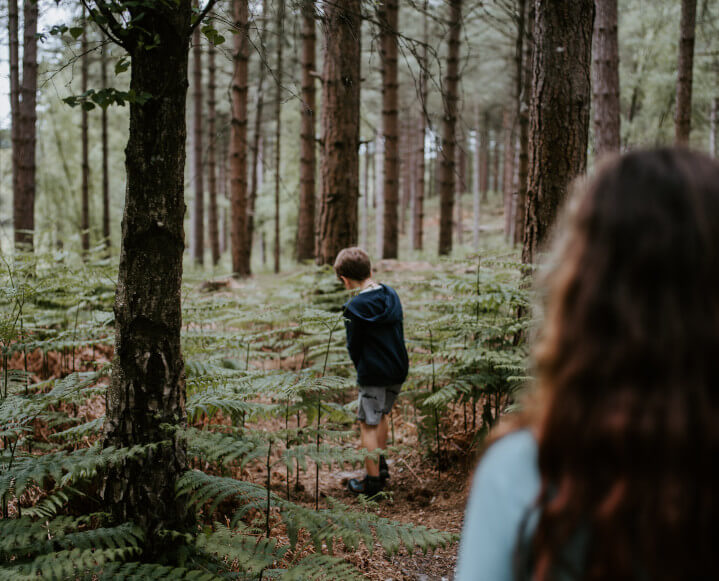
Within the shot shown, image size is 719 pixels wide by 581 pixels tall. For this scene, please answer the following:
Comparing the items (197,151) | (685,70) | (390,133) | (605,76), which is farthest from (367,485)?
(197,151)

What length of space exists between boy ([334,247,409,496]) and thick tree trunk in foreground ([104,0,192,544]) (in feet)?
7.25

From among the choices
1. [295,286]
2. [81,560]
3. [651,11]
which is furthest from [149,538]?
[651,11]

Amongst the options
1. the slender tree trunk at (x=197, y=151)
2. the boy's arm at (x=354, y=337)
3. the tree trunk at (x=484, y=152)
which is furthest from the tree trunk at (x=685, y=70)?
the tree trunk at (x=484, y=152)

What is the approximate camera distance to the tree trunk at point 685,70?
954 centimetres

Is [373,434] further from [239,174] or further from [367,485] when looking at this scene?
[239,174]

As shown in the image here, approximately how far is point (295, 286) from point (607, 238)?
704 cm

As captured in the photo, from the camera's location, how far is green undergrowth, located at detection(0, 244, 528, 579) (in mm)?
2520

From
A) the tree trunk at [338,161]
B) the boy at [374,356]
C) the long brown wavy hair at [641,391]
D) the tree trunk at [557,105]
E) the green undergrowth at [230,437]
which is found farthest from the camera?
the tree trunk at [338,161]

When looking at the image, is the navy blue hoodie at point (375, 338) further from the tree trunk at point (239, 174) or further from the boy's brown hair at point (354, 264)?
the tree trunk at point (239, 174)

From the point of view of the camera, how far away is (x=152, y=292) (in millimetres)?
2691

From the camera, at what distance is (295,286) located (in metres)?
7.84

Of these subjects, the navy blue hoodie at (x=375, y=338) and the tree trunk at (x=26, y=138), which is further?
the tree trunk at (x=26, y=138)

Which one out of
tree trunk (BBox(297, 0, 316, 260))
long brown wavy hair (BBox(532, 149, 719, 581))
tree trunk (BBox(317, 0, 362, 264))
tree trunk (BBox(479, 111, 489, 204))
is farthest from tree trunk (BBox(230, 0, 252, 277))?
tree trunk (BBox(479, 111, 489, 204))

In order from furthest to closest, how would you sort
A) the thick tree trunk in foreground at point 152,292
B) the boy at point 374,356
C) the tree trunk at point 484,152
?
the tree trunk at point 484,152 → the boy at point 374,356 → the thick tree trunk in foreground at point 152,292
